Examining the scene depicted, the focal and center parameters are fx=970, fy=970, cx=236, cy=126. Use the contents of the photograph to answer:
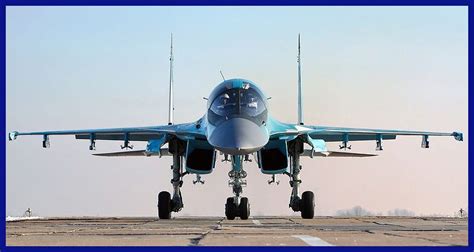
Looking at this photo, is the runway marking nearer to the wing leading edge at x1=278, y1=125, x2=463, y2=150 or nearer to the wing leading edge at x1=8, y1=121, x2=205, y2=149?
the wing leading edge at x1=8, y1=121, x2=205, y2=149

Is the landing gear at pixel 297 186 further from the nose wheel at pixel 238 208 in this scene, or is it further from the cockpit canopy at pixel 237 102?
the cockpit canopy at pixel 237 102

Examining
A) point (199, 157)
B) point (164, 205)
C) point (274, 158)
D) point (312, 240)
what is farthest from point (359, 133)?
point (312, 240)

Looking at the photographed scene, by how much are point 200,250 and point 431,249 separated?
2.50 metres

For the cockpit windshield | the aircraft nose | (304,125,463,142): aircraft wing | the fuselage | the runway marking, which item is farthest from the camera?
(304,125,463,142): aircraft wing

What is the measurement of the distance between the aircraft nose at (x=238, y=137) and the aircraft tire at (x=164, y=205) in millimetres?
3931

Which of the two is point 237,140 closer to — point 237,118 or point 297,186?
point 237,118

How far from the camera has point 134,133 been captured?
29.2 metres

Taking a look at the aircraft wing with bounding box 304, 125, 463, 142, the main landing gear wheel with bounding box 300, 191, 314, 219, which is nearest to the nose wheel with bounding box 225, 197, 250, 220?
the main landing gear wheel with bounding box 300, 191, 314, 219

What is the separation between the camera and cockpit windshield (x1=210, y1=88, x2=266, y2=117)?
23438mm

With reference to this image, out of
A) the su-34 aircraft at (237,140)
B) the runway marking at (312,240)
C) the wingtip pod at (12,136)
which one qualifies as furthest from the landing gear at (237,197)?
the runway marking at (312,240)

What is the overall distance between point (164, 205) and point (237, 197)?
2037 millimetres

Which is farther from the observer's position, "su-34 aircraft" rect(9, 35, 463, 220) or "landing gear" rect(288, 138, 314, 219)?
"landing gear" rect(288, 138, 314, 219)

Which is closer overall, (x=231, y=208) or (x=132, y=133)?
(x=231, y=208)

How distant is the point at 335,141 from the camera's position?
32.2m
